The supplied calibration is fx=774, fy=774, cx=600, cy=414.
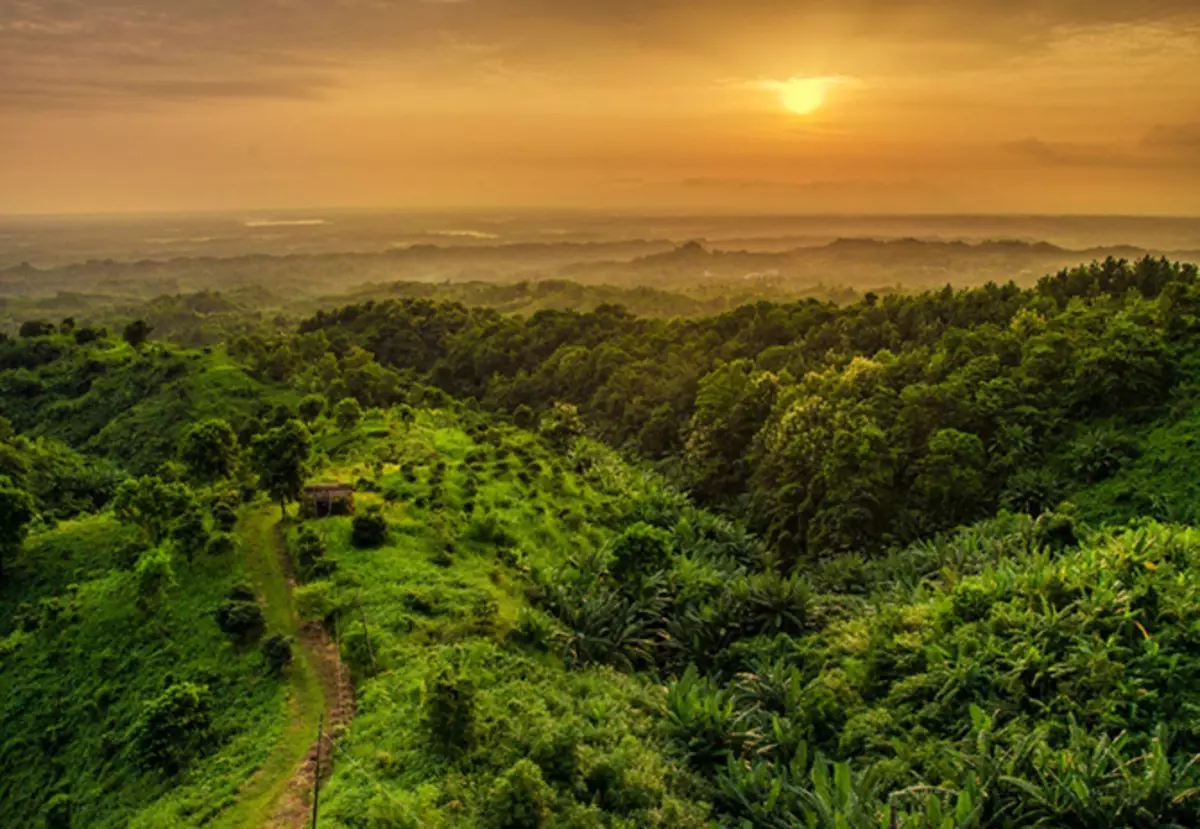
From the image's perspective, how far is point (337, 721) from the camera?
22578mm

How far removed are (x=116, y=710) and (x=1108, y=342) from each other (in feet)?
162

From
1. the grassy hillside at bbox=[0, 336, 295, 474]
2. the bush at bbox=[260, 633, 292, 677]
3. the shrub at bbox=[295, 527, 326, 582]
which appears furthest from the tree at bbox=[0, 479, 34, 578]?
the grassy hillside at bbox=[0, 336, 295, 474]

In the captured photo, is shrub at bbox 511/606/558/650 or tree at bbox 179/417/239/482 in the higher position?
tree at bbox 179/417/239/482

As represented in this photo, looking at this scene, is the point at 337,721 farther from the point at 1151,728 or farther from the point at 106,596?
the point at 1151,728

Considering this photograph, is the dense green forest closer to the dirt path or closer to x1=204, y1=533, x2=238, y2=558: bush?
the dirt path

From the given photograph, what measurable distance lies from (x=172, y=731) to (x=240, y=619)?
5106mm

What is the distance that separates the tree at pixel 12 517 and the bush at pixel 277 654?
16318 millimetres

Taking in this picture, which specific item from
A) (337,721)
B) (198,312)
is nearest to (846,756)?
(337,721)

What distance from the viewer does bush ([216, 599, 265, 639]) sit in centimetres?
2672

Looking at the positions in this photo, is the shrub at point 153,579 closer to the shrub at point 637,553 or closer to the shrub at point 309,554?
the shrub at point 309,554

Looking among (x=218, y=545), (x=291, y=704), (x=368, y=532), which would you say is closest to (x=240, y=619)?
(x=291, y=704)

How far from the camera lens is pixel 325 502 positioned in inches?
1427

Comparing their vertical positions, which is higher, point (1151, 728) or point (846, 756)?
point (1151, 728)

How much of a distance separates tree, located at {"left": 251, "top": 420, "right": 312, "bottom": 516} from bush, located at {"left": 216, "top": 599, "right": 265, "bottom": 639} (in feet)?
26.4
